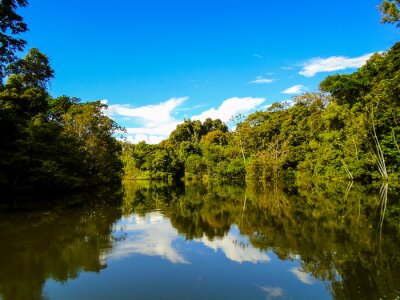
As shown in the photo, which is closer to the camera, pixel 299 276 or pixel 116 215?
pixel 299 276

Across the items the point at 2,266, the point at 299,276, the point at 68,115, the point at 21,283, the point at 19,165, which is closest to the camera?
the point at 21,283

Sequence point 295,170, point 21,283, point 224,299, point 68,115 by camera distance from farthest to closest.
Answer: point 295,170 < point 68,115 < point 21,283 < point 224,299

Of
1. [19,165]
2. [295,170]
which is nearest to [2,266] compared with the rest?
[19,165]

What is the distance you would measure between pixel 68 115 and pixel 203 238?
91.8 feet

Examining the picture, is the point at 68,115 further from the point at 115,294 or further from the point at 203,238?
the point at 115,294

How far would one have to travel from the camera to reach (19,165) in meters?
21.0

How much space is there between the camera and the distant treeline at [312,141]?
2856 cm

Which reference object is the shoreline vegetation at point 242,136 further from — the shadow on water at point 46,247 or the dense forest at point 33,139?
the shadow on water at point 46,247

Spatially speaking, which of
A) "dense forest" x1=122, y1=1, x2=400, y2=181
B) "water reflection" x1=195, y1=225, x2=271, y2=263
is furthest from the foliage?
"dense forest" x1=122, y1=1, x2=400, y2=181

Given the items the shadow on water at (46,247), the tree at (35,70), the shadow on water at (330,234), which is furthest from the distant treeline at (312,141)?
the tree at (35,70)

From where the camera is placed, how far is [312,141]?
43531mm

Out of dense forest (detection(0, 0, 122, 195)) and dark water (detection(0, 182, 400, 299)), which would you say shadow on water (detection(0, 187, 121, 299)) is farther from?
dense forest (detection(0, 0, 122, 195))

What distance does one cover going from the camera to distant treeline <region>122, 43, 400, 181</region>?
28.6 m

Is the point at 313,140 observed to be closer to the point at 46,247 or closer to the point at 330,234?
the point at 330,234
